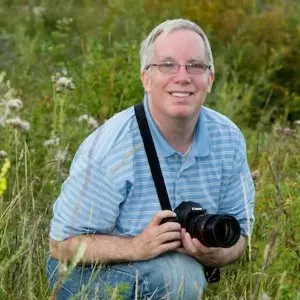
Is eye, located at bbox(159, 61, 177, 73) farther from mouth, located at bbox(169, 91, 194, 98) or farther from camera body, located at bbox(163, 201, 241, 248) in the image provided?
camera body, located at bbox(163, 201, 241, 248)

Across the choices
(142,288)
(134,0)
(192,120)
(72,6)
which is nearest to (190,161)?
(192,120)

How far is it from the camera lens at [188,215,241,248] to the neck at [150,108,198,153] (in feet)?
1.06

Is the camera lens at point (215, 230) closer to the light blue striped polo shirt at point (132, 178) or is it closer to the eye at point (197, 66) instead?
the light blue striped polo shirt at point (132, 178)

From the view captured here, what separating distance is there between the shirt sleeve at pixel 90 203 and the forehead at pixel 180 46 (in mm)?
457

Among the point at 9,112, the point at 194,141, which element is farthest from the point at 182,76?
the point at 9,112

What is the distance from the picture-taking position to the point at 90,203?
3.59 meters

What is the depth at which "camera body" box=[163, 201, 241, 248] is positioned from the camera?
3506 mm

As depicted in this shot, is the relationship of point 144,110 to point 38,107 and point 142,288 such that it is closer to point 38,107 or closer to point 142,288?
point 142,288

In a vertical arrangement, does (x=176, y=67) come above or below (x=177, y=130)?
above

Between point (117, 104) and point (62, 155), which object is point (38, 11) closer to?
point (117, 104)

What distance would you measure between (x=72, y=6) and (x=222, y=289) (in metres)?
7.20

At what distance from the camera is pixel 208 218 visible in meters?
3.52

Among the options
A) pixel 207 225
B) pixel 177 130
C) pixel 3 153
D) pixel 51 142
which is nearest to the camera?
pixel 207 225

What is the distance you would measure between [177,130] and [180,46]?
1.00 feet
